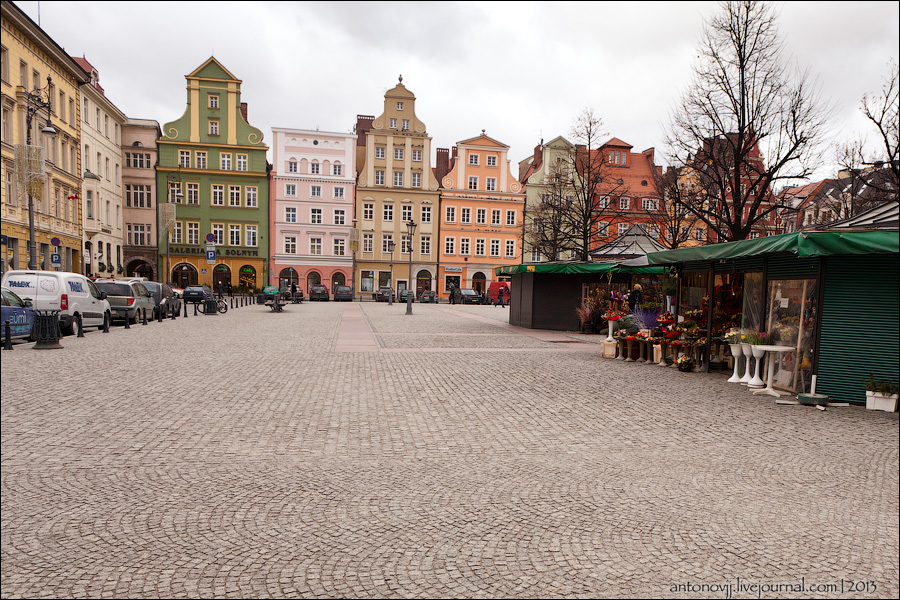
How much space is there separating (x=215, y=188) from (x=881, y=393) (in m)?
59.2

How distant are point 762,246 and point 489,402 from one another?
4.45m

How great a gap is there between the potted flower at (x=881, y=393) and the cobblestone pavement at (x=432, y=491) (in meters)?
0.20

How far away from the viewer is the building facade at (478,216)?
63.0 m

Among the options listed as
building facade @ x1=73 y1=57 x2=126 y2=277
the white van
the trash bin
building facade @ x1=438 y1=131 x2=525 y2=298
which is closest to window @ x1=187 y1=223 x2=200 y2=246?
building facade @ x1=73 y1=57 x2=126 y2=277

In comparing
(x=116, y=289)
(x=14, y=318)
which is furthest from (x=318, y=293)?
(x=14, y=318)

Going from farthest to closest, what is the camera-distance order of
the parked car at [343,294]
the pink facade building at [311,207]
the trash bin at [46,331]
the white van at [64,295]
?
the pink facade building at [311,207], the parked car at [343,294], the white van at [64,295], the trash bin at [46,331]

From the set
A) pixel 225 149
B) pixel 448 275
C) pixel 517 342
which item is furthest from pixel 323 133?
pixel 517 342

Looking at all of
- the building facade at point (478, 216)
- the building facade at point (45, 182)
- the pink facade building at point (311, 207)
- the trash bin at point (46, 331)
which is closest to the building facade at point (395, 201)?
the building facade at point (478, 216)

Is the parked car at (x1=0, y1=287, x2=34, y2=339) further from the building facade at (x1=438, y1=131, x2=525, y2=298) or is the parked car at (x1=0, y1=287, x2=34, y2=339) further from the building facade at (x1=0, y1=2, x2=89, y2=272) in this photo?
the building facade at (x1=438, y1=131, x2=525, y2=298)

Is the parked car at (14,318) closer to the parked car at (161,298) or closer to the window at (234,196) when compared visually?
the parked car at (161,298)

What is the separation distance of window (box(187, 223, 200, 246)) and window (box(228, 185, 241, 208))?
3804 millimetres

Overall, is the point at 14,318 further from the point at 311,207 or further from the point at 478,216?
the point at 478,216

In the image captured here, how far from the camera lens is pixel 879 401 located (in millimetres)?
8023

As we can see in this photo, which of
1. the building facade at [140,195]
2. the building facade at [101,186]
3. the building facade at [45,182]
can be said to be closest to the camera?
the building facade at [45,182]
